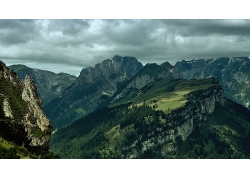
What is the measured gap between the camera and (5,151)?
352 ft

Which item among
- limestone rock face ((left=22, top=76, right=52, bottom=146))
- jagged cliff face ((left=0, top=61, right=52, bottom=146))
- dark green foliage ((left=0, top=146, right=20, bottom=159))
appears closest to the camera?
dark green foliage ((left=0, top=146, right=20, bottom=159))

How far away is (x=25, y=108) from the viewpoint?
160m

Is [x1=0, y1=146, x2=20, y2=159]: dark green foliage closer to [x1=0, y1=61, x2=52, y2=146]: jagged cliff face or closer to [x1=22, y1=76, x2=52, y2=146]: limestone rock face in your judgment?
[x1=0, y1=61, x2=52, y2=146]: jagged cliff face

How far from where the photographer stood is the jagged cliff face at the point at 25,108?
15212cm

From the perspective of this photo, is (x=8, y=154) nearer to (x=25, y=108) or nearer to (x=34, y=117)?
(x=34, y=117)

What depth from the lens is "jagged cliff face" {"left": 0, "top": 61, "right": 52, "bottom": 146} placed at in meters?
152

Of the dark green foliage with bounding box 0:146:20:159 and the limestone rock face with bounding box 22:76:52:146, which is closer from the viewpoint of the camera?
the dark green foliage with bounding box 0:146:20:159

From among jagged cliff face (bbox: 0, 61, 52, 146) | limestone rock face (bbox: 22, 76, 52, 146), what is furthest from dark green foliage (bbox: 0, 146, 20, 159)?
limestone rock face (bbox: 22, 76, 52, 146)

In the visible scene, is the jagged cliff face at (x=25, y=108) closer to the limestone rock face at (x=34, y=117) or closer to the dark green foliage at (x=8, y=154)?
the limestone rock face at (x=34, y=117)

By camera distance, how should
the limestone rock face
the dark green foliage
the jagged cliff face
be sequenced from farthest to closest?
the limestone rock face, the jagged cliff face, the dark green foliage

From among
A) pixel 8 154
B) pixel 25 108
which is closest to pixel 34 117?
pixel 25 108
